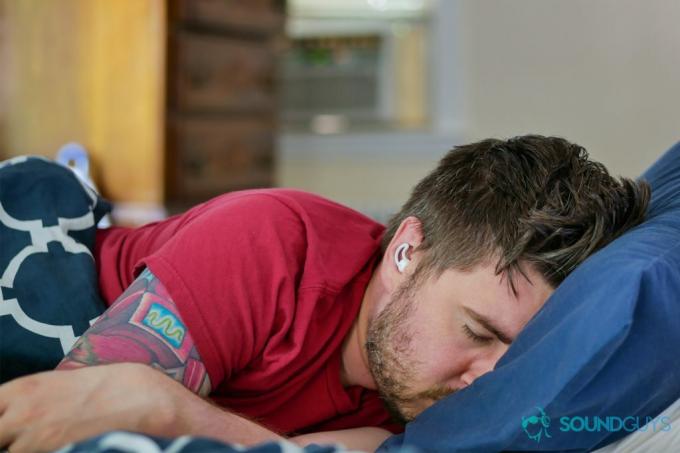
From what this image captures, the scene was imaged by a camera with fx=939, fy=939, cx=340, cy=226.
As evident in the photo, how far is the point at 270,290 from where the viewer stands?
1.17 meters

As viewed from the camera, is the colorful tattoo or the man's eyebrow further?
the man's eyebrow

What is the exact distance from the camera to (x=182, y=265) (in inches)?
44.4

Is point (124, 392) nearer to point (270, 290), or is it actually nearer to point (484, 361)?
point (270, 290)

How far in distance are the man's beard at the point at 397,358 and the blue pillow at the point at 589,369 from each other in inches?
5.2

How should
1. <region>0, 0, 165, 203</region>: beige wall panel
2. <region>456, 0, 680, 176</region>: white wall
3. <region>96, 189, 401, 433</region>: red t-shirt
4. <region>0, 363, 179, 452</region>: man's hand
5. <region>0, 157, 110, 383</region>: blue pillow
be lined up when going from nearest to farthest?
<region>0, 363, 179, 452</region>: man's hand
<region>96, 189, 401, 433</region>: red t-shirt
<region>0, 157, 110, 383</region>: blue pillow
<region>0, 0, 165, 203</region>: beige wall panel
<region>456, 0, 680, 176</region>: white wall

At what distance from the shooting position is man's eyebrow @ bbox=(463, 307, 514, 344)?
115 centimetres

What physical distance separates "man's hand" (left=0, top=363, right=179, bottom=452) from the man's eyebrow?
1.28ft

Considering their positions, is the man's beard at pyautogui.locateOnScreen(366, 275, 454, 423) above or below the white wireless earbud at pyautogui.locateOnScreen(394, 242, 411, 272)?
below

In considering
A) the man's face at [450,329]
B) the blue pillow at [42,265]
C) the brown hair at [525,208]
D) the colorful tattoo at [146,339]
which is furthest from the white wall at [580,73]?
the colorful tattoo at [146,339]

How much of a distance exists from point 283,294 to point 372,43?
114 inches

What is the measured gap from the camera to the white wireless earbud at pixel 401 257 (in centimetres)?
128

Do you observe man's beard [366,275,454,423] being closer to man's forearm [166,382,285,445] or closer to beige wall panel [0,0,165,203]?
man's forearm [166,382,285,445]

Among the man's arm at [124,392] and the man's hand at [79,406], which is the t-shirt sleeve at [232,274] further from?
the man's hand at [79,406]

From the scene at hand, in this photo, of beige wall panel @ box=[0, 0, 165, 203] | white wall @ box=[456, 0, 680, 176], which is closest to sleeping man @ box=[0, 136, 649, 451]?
beige wall panel @ box=[0, 0, 165, 203]
